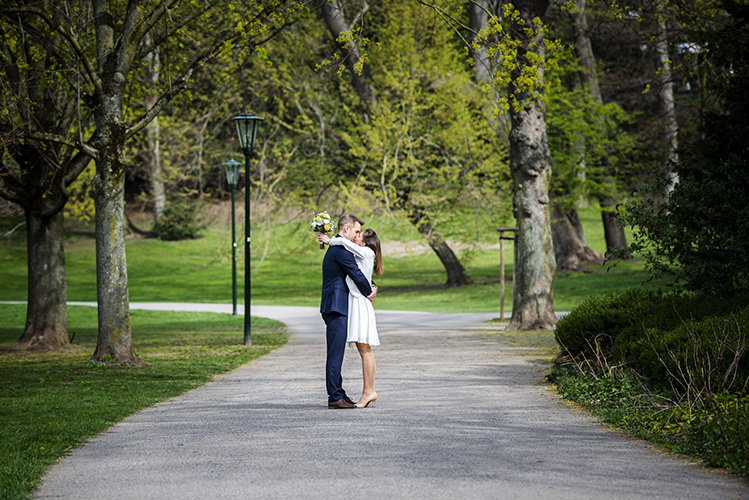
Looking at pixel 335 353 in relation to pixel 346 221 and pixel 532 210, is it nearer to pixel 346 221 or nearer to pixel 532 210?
pixel 346 221

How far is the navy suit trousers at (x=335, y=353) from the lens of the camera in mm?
7517

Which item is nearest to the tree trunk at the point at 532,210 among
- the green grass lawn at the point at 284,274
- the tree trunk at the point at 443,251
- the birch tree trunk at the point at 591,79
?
the green grass lawn at the point at 284,274

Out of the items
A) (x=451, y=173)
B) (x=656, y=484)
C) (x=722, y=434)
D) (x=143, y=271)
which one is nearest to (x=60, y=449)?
(x=656, y=484)

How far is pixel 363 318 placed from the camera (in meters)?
7.59

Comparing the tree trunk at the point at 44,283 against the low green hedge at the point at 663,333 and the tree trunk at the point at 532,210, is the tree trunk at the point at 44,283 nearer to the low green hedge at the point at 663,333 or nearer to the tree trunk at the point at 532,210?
the tree trunk at the point at 532,210

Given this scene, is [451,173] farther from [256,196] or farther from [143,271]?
[143,271]

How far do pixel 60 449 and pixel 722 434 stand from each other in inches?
187

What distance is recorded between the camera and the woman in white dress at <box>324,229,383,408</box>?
7.55 metres

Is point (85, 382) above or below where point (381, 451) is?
below

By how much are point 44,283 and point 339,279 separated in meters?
9.22

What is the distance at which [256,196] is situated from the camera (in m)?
23.4

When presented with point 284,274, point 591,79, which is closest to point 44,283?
point 591,79

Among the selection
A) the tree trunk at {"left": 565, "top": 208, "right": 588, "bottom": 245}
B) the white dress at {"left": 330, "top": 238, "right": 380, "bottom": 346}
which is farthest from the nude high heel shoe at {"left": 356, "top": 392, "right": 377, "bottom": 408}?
the tree trunk at {"left": 565, "top": 208, "right": 588, "bottom": 245}

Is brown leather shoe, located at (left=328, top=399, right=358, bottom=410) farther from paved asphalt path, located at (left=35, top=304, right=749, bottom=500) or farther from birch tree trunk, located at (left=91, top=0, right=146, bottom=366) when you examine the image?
birch tree trunk, located at (left=91, top=0, right=146, bottom=366)
